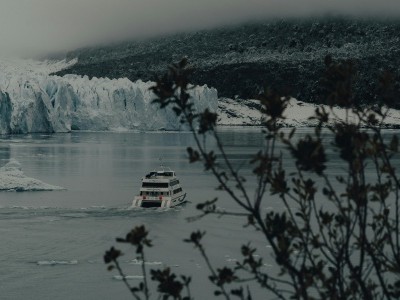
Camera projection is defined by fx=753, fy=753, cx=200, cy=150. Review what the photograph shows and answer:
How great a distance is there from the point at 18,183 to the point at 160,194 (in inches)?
368

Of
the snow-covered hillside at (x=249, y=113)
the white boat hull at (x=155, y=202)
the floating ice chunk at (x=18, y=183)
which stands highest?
the snow-covered hillside at (x=249, y=113)

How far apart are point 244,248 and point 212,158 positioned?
0.91 metres

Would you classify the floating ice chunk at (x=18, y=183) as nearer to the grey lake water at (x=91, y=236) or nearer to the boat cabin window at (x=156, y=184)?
the grey lake water at (x=91, y=236)

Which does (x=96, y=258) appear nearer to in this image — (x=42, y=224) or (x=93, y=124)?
(x=42, y=224)

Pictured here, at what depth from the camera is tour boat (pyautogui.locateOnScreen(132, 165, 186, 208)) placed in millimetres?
37747

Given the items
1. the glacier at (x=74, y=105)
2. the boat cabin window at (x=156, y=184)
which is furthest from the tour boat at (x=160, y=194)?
the glacier at (x=74, y=105)

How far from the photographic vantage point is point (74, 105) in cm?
11319

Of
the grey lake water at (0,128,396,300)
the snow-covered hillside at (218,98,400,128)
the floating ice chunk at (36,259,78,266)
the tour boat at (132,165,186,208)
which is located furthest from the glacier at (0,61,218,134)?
the floating ice chunk at (36,259,78,266)

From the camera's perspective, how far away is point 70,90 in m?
111

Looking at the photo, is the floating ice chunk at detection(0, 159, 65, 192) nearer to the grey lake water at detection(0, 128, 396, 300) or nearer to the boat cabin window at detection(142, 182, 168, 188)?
the grey lake water at detection(0, 128, 396, 300)

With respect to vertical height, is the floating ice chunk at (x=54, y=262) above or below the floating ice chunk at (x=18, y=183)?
below

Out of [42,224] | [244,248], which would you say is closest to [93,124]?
[42,224]

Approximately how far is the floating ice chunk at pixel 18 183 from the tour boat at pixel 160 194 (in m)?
6.88

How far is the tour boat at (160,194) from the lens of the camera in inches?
1486
